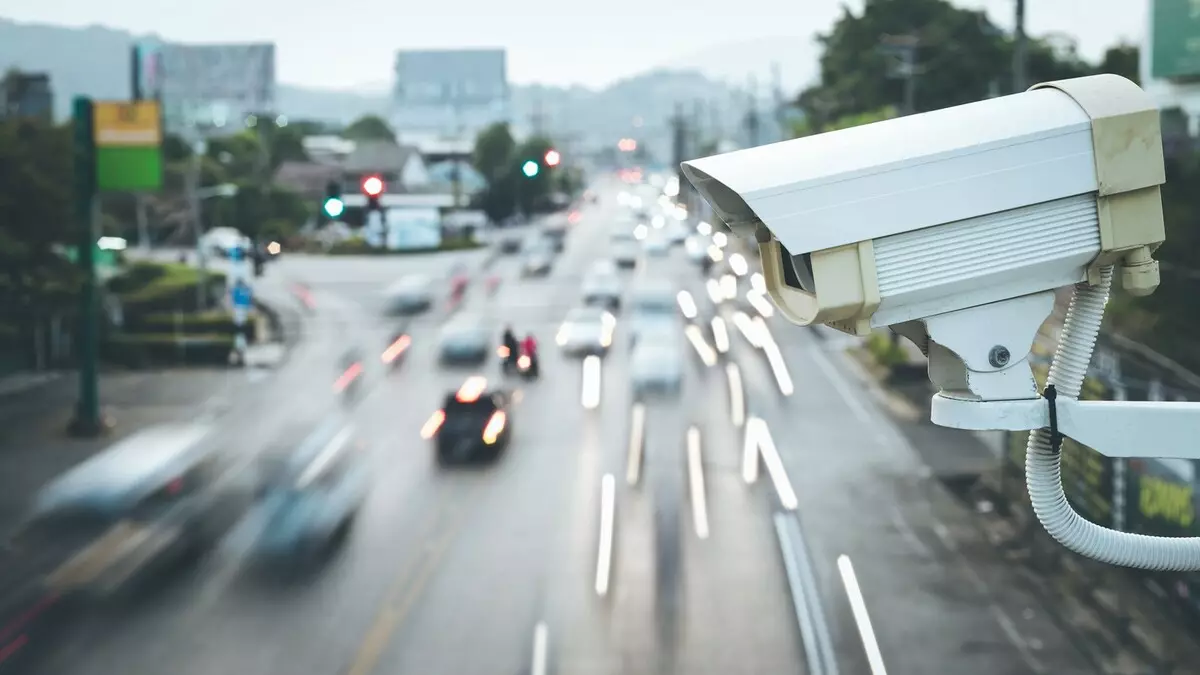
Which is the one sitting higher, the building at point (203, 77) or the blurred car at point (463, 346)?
the building at point (203, 77)

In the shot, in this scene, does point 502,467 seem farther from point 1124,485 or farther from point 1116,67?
point 1116,67

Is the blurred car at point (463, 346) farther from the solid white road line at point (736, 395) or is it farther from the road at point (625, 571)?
the solid white road line at point (736, 395)

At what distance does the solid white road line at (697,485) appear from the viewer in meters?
20.5

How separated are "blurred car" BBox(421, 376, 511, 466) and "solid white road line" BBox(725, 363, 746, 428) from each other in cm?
551

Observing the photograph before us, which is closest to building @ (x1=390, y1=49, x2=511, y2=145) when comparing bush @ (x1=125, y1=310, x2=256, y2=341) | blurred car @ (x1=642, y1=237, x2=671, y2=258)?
blurred car @ (x1=642, y1=237, x2=671, y2=258)

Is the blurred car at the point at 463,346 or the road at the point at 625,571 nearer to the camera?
the road at the point at 625,571

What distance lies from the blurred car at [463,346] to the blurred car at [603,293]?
8771mm

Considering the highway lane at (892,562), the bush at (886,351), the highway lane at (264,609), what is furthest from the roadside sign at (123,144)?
the bush at (886,351)

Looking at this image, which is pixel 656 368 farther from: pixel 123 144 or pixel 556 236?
pixel 556 236

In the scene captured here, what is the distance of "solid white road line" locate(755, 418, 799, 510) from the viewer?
72.8 feet

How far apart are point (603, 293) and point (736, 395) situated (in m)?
15.7

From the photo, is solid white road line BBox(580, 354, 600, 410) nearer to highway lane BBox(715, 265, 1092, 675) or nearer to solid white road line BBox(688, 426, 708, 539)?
solid white road line BBox(688, 426, 708, 539)

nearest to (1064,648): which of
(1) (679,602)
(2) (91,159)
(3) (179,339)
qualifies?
(1) (679,602)

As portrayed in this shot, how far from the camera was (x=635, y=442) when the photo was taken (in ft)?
87.2
